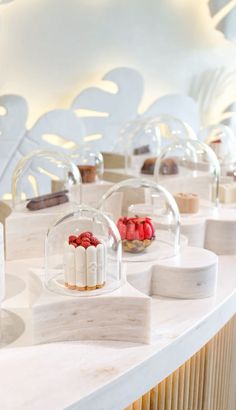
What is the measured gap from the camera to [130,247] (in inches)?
101

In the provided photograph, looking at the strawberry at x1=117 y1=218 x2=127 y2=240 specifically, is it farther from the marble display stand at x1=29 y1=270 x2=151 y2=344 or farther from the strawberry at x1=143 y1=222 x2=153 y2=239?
the marble display stand at x1=29 y1=270 x2=151 y2=344

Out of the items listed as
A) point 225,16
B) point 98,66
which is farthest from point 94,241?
point 225,16

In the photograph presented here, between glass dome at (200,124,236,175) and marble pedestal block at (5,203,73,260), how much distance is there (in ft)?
6.00

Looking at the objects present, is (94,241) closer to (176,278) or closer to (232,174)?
(176,278)

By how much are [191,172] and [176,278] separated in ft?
5.18

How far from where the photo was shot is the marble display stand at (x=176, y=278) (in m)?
2.41

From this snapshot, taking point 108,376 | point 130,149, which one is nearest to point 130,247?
point 108,376

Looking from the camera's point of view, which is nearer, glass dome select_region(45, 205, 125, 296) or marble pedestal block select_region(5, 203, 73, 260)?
glass dome select_region(45, 205, 125, 296)

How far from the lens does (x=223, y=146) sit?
5.10 m

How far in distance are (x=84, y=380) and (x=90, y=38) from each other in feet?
14.0

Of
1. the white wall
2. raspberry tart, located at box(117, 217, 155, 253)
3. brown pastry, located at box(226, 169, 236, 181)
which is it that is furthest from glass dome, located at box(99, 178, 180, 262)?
the white wall

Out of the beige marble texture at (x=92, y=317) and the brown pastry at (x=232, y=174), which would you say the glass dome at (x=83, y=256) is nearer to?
the beige marble texture at (x=92, y=317)

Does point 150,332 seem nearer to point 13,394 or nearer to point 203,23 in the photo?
A: point 13,394

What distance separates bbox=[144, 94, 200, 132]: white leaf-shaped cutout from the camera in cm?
627
